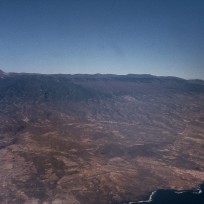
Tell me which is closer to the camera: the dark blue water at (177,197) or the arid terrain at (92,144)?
the dark blue water at (177,197)

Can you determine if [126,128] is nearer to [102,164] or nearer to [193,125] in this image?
[193,125]

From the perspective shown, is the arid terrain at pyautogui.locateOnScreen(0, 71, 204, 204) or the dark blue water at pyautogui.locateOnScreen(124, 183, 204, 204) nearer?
the dark blue water at pyautogui.locateOnScreen(124, 183, 204, 204)

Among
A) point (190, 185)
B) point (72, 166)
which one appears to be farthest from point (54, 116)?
point (190, 185)

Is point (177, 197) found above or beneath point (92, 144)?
beneath

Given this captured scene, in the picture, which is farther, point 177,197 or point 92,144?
point 92,144
